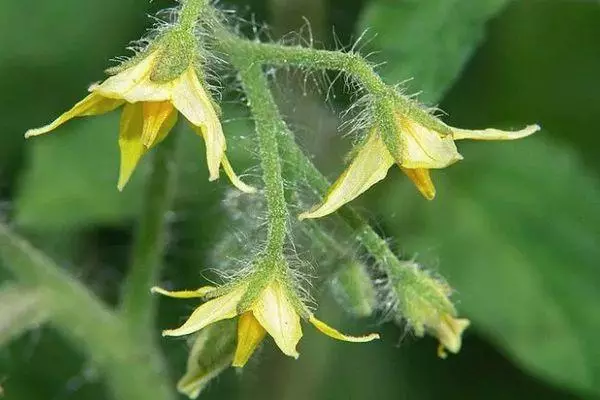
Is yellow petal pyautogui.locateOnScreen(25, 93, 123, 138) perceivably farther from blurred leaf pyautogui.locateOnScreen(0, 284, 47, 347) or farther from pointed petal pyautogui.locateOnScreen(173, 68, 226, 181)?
blurred leaf pyautogui.locateOnScreen(0, 284, 47, 347)

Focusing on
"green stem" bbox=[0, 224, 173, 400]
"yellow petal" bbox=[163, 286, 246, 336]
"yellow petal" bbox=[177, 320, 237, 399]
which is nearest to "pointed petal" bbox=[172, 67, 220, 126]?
"yellow petal" bbox=[163, 286, 246, 336]

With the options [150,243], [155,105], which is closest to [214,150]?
[155,105]

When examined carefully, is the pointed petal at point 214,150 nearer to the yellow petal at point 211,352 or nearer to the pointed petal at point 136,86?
the pointed petal at point 136,86

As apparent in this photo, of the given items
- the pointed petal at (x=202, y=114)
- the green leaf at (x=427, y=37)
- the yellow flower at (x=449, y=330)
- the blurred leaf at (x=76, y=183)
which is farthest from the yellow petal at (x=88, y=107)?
the blurred leaf at (x=76, y=183)

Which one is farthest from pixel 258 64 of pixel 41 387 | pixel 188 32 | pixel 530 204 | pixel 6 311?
pixel 41 387

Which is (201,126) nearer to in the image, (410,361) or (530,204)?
(530,204)

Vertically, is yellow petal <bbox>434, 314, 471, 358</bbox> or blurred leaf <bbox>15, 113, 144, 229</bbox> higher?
yellow petal <bbox>434, 314, 471, 358</bbox>

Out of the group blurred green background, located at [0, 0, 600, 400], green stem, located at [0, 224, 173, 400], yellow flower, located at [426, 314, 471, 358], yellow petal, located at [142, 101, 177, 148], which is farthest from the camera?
blurred green background, located at [0, 0, 600, 400]
